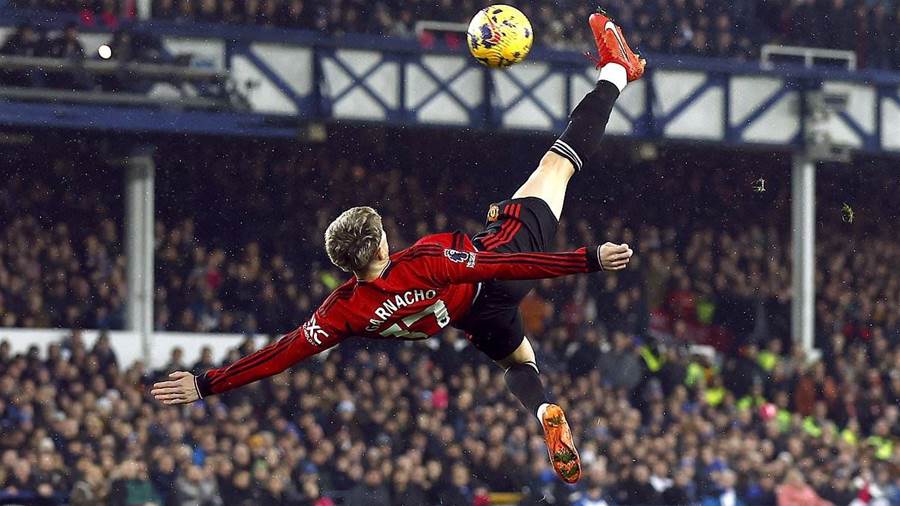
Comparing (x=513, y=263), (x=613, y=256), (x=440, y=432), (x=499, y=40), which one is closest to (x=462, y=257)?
(x=513, y=263)

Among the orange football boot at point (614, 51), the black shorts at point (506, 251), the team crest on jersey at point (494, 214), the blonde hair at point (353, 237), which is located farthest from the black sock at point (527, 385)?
the orange football boot at point (614, 51)

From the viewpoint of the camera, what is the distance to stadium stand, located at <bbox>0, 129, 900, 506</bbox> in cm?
1659

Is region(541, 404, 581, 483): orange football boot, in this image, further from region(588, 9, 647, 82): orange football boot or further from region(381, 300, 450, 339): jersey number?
region(588, 9, 647, 82): orange football boot

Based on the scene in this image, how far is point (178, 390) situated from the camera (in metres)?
9.44

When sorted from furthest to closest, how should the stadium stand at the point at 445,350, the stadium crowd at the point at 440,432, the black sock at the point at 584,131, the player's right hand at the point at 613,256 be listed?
the stadium stand at the point at 445,350
the stadium crowd at the point at 440,432
the black sock at the point at 584,131
the player's right hand at the point at 613,256

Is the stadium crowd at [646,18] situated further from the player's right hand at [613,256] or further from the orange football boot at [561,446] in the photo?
the player's right hand at [613,256]

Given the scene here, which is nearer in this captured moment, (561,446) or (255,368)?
(255,368)

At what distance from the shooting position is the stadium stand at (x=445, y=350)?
54.4ft

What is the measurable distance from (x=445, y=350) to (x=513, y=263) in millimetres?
10225

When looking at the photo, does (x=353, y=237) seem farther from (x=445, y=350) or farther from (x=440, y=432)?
(x=445, y=350)

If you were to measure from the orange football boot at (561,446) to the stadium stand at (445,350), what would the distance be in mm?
6837

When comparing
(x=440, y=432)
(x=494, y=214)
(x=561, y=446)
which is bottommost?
(x=440, y=432)

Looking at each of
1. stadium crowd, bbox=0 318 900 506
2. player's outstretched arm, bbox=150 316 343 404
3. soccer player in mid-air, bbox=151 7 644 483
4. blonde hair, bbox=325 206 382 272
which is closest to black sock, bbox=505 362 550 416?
soccer player in mid-air, bbox=151 7 644 483

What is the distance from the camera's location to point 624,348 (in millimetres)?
19875
